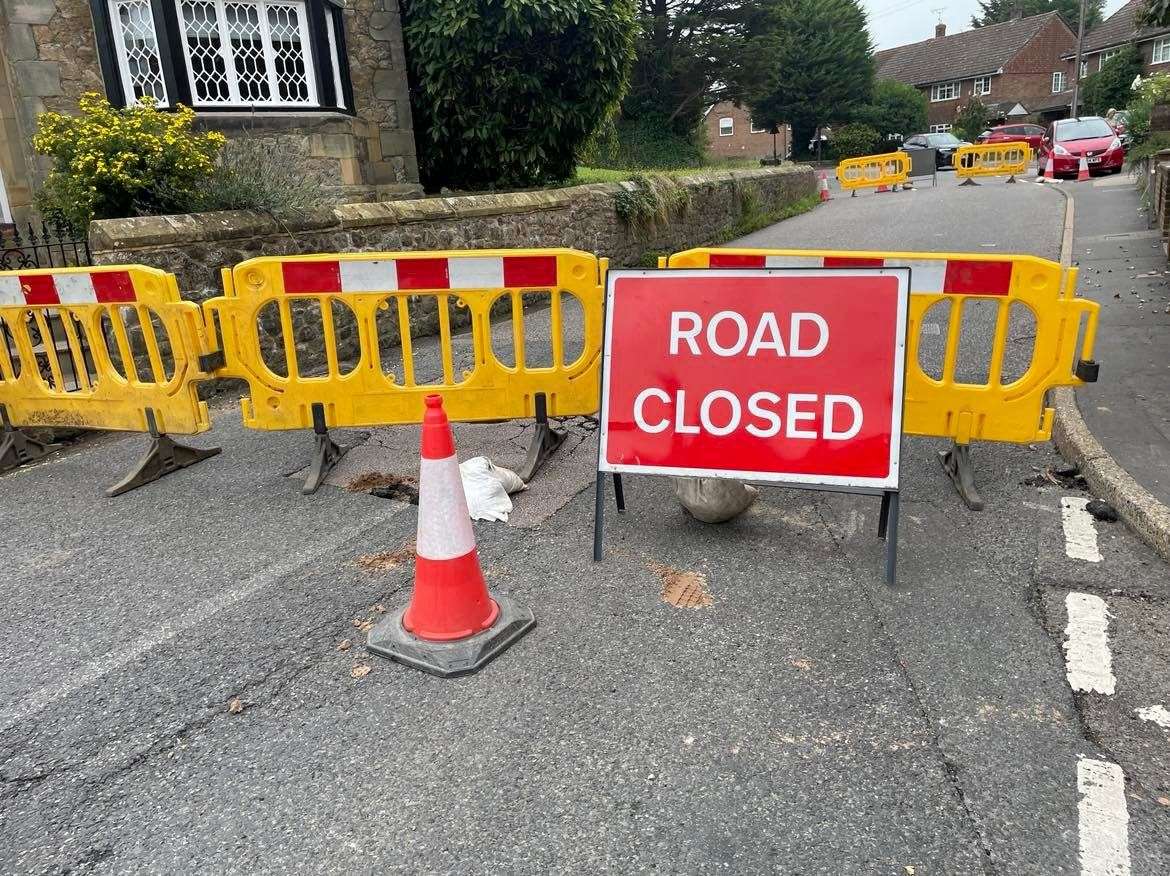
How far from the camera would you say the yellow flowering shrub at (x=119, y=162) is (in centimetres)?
654

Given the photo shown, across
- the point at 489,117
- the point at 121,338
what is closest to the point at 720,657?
the point at 121,338

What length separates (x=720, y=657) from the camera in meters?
2.98

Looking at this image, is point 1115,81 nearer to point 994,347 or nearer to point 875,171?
point 875,171

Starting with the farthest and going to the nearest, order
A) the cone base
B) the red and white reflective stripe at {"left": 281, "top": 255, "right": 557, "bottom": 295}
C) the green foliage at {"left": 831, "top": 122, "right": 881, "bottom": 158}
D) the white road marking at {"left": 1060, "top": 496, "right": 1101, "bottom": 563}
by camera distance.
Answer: the green foliage at {"left": 831, "top": 122, "right": 881, "bottom": 158} < the red and white reflective stripe at {"left": 281, "top": 255, "right": 557, "bottom": 295} < the white road marking at {"left": 1060, "top": 496, "right": 1101, "bottom": 563} < the cone base

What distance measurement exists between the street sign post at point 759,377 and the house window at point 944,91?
240 ft

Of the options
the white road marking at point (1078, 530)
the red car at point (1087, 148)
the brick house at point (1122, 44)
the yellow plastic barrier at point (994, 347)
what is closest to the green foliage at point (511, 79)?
the yellow plastic barrier at point (994, 347)

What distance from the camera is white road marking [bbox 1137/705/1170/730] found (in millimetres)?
2559

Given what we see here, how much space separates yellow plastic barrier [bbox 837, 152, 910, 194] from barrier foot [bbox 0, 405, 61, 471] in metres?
25.5

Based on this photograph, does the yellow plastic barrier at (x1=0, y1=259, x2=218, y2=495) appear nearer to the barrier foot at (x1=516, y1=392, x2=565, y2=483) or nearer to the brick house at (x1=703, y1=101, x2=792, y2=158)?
the barrier foot at (x1=516, y1=392, x2=565, y2=483)

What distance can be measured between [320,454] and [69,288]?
186 cm

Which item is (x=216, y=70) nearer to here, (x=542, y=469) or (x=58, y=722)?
(x=542, y=469)

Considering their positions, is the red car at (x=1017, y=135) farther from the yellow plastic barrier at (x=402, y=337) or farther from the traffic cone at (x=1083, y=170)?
the yellow plastic barrier at (x=402, y=337)

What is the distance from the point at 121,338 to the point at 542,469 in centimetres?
269

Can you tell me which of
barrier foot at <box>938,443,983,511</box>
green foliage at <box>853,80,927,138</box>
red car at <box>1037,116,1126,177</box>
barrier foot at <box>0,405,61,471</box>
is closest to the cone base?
barrier foot at <box>938,443,983,511</box>
